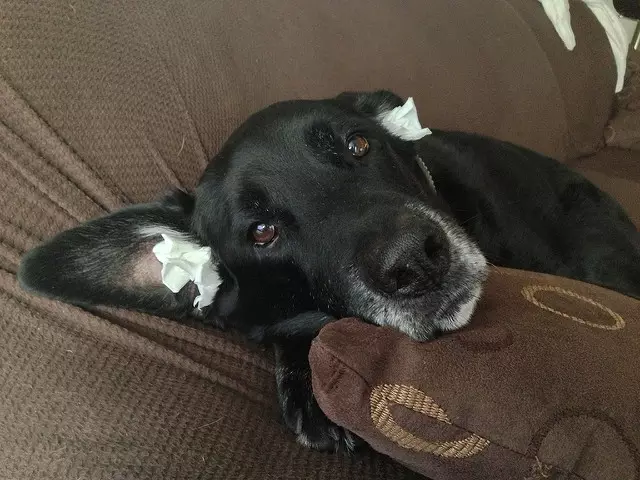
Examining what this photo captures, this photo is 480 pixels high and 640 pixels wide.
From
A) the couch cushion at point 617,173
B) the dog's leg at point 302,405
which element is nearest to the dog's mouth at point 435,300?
the dog's leg at point 302,405

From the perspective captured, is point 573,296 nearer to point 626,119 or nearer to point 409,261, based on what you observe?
point 409,261

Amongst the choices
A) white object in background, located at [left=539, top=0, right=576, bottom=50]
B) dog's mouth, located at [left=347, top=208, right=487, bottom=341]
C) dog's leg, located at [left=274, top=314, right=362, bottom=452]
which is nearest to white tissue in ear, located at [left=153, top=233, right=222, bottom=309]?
dog's leg, located at [left=274, top=314, right=362, bottom=452]

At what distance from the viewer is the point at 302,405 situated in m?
1.00

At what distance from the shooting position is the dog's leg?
3.10 ft

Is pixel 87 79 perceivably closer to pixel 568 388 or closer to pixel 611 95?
pixel 568 388

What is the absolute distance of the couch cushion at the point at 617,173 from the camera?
2.02 m

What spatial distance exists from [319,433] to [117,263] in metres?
0.48

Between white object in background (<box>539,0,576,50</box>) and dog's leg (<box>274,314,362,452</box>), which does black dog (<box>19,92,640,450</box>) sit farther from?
white object in background (<box>539,0,576,50</box>)

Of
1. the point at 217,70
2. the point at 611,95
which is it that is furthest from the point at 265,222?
the point at 611,95

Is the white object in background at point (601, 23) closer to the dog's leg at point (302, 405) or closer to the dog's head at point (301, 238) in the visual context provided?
the dog's head at point (301, 238)

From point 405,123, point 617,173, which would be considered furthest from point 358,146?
point 617,173

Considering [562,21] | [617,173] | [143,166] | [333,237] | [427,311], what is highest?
[143,166]

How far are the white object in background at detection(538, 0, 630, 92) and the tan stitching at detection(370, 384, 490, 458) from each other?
2230 millimetres

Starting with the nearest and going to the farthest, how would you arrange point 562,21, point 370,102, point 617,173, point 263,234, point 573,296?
point 573,296 → point 263,234 → point 370,102 → point 617,173 → point 562,21
